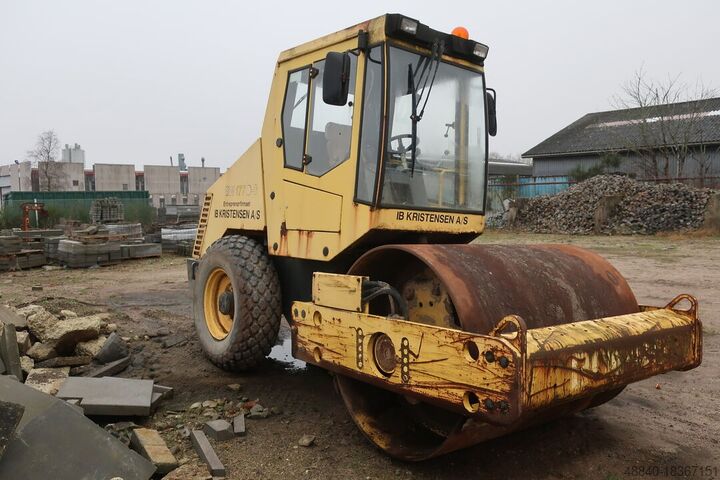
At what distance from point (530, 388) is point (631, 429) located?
1937mm

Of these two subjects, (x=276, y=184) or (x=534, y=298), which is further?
(x=276, y=184)

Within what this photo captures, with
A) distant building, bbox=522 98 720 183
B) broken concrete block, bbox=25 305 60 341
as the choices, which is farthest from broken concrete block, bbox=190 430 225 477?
distant building, bbox=522 98 720 183

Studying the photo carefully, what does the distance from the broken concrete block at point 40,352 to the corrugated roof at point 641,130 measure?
87.7 ft

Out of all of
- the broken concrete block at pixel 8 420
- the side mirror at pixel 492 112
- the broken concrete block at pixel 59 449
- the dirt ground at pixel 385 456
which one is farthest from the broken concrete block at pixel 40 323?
the side mirror at pixel 492 112

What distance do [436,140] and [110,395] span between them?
3.01 metres

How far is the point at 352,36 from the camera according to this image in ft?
13.8

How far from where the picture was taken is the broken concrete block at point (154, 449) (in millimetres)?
3402

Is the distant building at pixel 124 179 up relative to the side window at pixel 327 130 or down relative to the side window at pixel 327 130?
up

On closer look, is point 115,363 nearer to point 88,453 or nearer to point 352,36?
point 88,453

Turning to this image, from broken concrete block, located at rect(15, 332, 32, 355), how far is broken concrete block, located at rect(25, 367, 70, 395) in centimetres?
40

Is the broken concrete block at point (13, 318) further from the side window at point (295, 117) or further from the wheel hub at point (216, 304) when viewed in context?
the side window at point (295, 117)

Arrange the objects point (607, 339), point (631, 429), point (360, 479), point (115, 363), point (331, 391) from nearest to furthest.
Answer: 1. point (607, 339)
2. point (360, 479)
3. point (631, 429)
4. point (331, 391)
5. point (115, 363)

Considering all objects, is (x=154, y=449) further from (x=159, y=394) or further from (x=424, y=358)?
(x=424, y=358)

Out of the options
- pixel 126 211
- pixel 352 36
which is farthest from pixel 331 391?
pixel 126 211
